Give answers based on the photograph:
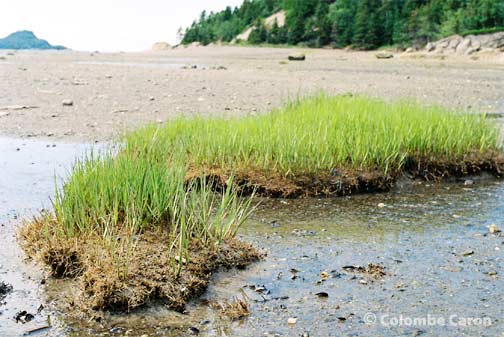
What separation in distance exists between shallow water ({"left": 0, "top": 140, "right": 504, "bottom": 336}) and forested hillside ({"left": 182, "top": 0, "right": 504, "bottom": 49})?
134ft

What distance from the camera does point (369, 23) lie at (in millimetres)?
57188

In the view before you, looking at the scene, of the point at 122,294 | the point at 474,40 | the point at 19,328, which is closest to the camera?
the point at 19,328

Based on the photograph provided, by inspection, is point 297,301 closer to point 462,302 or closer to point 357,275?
point 357,275

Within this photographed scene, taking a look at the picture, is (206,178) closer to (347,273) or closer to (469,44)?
(347,273)

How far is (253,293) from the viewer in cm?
337

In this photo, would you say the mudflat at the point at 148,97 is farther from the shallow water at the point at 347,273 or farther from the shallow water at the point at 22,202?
the shallow water at the point at 347,273

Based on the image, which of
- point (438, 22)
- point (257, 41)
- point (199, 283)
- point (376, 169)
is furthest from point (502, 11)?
point (199, 283)

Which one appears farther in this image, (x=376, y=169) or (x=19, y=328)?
(x=376, y=169)

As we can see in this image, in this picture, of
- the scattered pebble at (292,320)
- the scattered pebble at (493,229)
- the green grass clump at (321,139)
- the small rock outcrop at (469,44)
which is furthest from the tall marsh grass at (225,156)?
the small rock outcrop at (469,44)

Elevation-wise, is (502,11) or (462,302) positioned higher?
(502,11)

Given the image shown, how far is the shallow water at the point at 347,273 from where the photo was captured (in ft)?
9.82

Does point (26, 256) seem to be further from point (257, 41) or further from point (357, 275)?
point (257, 41)

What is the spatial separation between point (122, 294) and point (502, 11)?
5170cm

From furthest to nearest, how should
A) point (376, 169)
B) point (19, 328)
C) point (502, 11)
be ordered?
point (502, 11), point (376, 169), point (19, 328)
